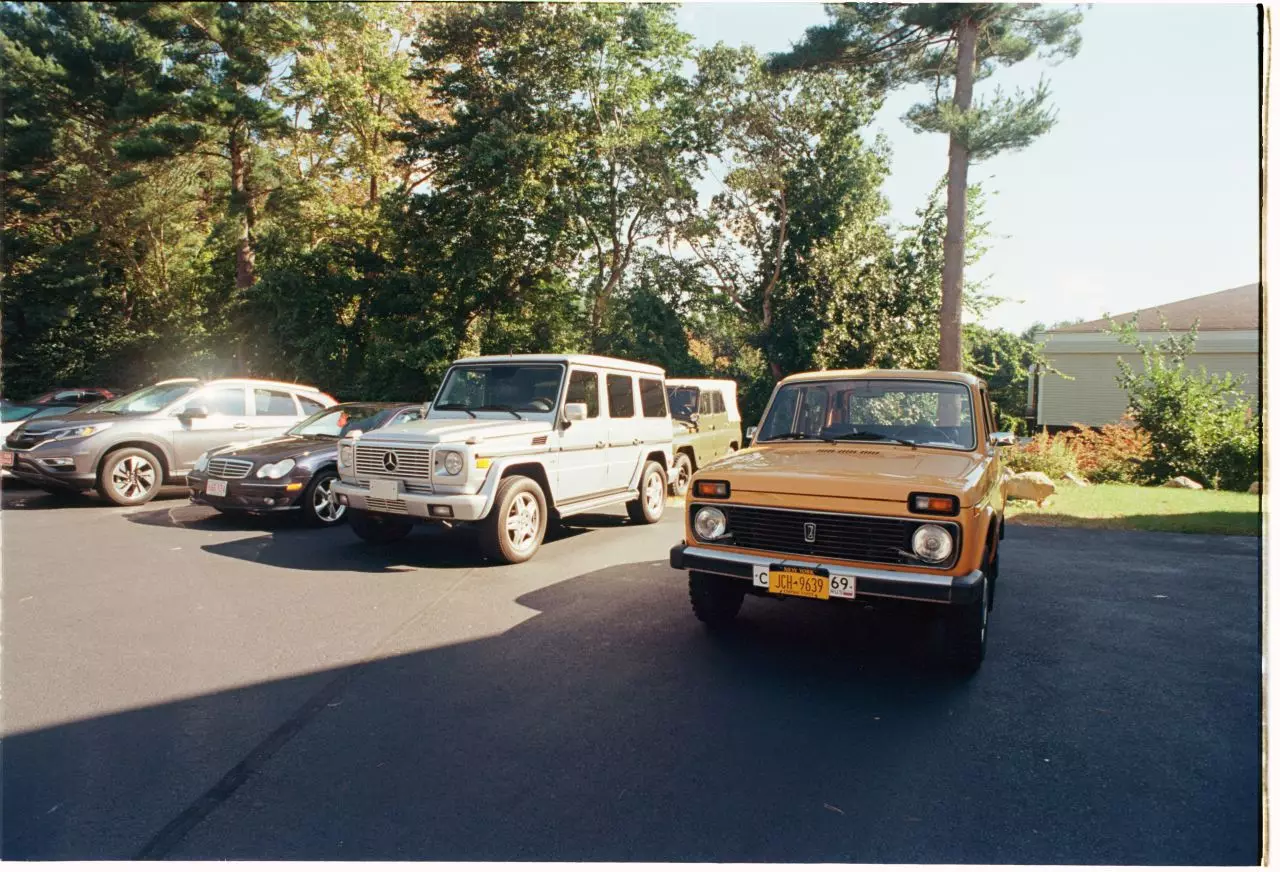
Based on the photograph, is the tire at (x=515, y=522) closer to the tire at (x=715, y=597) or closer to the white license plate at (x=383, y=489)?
the white license plate at (x=383, y=489)

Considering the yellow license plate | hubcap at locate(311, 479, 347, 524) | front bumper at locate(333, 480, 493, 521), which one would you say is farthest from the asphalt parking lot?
hubcap at locate(311, 479, 347, 524)

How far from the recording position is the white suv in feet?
23.1

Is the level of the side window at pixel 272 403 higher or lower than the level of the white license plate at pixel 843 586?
higher

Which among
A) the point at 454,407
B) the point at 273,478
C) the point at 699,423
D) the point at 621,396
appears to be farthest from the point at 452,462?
the point at 699,423

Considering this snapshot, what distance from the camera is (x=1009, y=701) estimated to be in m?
4.13

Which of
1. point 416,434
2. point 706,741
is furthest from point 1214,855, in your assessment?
point 416,434

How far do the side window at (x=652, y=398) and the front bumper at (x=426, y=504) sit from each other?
3131 mm

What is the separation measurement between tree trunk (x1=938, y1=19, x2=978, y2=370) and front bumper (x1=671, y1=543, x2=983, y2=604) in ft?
40.6

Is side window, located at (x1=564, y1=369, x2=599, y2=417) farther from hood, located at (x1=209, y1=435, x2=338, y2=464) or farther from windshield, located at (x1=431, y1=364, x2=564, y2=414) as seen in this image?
hood, located at (x1=209, y1=435, x2=338, y2=464)

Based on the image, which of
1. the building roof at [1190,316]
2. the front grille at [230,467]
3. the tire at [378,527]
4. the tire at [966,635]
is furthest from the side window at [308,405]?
the building roof at [1190,316]

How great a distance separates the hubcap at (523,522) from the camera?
24.3 feet

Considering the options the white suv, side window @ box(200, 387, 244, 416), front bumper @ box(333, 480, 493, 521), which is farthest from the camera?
side window @ box(200, 387, 244, 416)

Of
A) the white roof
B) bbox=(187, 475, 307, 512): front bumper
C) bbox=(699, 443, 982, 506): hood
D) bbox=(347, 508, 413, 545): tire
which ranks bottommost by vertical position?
bbox=(347, 508, 413, 545): tire

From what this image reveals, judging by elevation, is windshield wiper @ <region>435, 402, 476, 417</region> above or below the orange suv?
above
